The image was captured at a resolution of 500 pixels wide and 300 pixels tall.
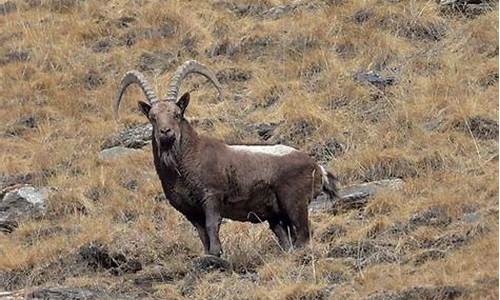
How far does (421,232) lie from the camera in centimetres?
1052

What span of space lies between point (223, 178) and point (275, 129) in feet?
14.4

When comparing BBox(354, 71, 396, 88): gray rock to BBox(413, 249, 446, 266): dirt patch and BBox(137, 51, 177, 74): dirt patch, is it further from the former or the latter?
BBox(413, 249, 446, 266): dirt patch

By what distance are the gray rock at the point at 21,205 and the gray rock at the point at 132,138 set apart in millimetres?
1538

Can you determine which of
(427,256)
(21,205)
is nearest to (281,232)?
(427,256)

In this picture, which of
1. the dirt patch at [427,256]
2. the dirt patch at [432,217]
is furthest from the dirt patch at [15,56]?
the dirt patch at [427,256]

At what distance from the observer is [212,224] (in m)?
11.1

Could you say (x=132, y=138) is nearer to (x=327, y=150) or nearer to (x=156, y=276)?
(x=327, y=150)

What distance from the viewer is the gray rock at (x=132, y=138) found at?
15844mm

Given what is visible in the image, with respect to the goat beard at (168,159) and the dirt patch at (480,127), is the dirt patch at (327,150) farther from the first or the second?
the goat beard at (168,159)

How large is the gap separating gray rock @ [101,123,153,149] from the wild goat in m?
4.11

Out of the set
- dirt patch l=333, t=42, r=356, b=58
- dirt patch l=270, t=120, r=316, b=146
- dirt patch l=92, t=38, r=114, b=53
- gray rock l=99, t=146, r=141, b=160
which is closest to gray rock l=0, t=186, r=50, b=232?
gray rock l=99, t=146, r=141, b=160

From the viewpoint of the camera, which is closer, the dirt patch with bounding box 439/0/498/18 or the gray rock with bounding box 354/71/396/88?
the gray rock with bounding box 354/71/396/88

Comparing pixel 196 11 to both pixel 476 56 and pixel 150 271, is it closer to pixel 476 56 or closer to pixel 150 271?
pixel 476 56

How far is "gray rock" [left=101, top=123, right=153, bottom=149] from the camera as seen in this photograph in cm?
1584
